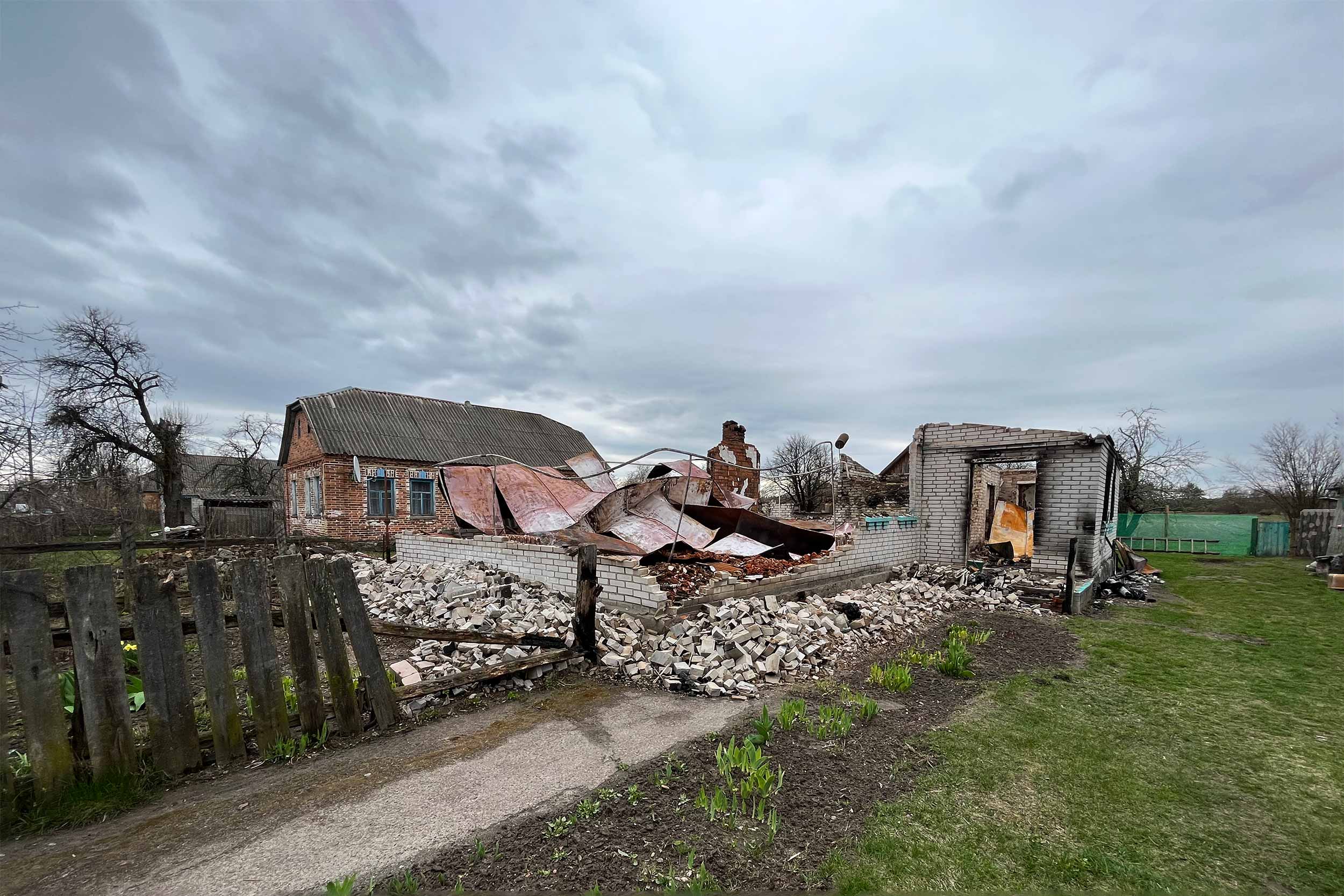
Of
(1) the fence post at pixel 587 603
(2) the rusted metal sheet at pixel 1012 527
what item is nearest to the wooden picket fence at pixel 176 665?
(1) the fence post at pixel 587 603

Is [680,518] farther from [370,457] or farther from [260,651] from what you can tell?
[370,457]

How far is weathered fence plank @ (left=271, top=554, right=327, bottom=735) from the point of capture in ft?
11.0

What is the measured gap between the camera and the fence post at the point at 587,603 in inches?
194

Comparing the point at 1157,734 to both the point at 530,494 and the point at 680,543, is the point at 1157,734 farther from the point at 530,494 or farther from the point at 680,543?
the point at 530,494

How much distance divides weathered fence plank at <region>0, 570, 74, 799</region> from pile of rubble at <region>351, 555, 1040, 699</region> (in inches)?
80.0

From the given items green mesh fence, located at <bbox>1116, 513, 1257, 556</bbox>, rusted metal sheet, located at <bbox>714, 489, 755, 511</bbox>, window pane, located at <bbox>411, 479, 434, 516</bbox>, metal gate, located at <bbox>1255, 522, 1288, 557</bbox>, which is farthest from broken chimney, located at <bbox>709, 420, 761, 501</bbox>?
metal gate, located at <bbox>1255, 522, 1288, 557</bbox>

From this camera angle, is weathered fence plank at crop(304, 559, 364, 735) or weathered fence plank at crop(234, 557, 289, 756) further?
weathered fence plank at crop(304, 559, 364, 735)

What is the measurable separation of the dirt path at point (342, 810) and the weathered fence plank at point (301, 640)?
0.31 metres

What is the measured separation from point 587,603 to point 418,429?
1787 centimetres

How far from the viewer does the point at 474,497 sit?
920 centimetres

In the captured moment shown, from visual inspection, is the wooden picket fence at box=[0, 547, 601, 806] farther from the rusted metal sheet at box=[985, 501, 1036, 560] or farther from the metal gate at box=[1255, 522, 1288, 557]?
the metal gate at box=[1255, 522, 1288, 557]

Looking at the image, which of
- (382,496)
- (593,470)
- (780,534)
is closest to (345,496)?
(382,496)

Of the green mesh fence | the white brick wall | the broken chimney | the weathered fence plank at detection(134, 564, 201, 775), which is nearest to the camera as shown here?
the weathered fence plank at detection(134, 564, 201, 775)

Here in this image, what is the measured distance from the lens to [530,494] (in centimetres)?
930
